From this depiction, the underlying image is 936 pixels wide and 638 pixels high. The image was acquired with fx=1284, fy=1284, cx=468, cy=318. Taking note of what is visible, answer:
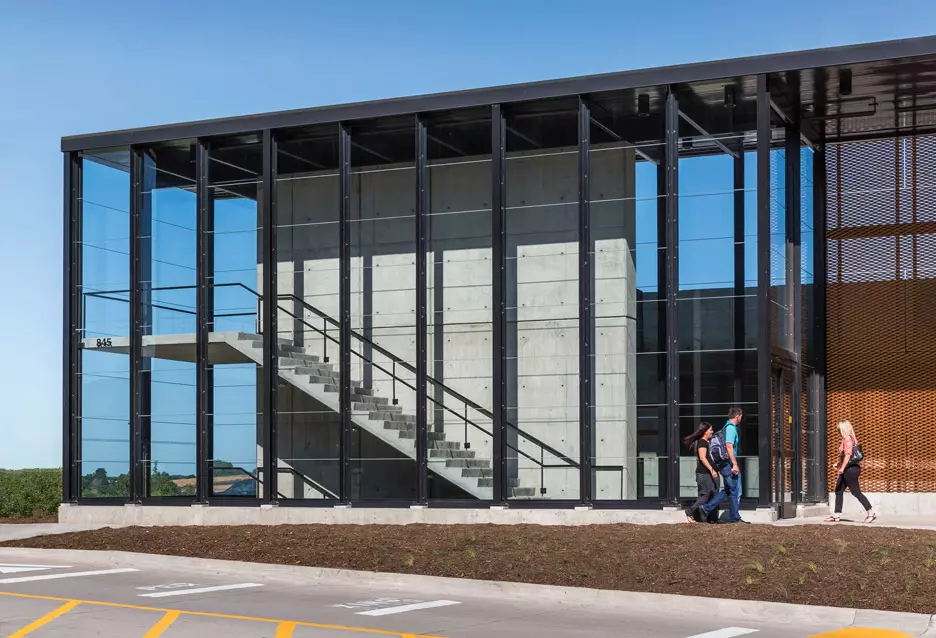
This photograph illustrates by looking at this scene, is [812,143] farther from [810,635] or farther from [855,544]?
[810,635]

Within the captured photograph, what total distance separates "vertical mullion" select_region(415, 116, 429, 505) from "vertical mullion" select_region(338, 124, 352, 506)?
4.30ft

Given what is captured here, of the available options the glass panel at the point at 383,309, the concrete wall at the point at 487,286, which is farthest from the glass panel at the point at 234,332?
the glass panel at the point at 383,309

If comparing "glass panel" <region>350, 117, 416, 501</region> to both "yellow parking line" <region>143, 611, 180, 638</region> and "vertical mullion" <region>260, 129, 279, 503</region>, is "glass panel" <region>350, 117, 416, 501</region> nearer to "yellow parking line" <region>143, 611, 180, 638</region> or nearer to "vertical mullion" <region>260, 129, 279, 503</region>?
"vertical mullion" <region>260, 129, 279, 503</region>

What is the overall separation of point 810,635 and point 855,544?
4093 mm

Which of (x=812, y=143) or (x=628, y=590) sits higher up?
(x=812, y=143)

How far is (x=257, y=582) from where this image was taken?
15742 millimetres

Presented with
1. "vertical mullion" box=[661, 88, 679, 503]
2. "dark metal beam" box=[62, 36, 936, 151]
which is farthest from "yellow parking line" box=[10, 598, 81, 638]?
"dark metal beam" box=[62, 36, 936, 151]

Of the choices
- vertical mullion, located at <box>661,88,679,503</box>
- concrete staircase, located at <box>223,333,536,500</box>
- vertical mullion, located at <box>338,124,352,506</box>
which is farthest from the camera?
concrete staircase, located at <box>223,333,536,500</box>

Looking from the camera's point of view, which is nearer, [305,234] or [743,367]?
[743,367]

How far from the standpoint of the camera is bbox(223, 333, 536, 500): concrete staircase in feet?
73.7

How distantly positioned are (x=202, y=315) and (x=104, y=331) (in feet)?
→ 7.43

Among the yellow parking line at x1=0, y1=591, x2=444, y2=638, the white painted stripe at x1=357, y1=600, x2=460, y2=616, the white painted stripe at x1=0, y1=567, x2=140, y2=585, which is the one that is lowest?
the white painted stripe at x1=0, y1=567, x2=140, y2=585

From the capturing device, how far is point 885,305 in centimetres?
2459

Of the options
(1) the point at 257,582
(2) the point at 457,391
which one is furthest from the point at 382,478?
(1) the point at 257,582
